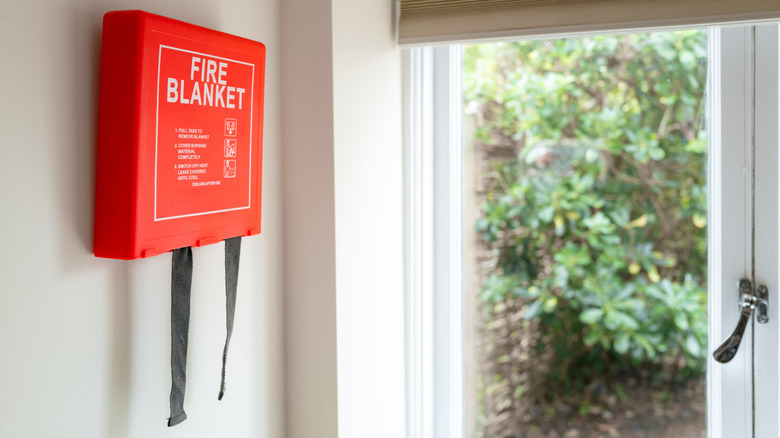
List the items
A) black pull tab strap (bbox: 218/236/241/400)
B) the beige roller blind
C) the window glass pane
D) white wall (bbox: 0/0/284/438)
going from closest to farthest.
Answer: white wall (bbox: 0/0/284/438)
black pull tab strap (bbox: 218/236/241/400)
the beige roller blind
the window glass pane

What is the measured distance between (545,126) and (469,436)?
2.51 ft

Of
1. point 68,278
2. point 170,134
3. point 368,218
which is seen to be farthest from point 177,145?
point 368,218

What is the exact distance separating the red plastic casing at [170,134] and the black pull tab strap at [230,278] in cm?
2

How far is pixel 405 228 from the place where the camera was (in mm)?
1373

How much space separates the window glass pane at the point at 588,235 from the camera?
50.6 inches

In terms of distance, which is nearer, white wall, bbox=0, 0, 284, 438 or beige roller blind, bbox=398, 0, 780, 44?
white wall, bbox=0, 0, 284, 438

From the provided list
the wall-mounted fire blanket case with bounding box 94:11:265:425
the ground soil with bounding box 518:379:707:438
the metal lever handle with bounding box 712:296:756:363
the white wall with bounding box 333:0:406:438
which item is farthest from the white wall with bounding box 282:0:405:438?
the metal lever handle with bounding box 712:296:756:363

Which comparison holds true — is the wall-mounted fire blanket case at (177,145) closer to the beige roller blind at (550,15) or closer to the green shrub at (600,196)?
the beige roller blind at (550,15)

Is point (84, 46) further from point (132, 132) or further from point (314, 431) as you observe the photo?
point (314, 431)

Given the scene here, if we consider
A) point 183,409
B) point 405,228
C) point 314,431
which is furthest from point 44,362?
point 405,228

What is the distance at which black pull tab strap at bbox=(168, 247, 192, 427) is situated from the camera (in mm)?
831

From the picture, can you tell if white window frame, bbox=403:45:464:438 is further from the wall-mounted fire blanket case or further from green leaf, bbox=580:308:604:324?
the wall-mounted fire blanket case

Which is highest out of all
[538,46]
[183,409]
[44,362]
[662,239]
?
[538,46]

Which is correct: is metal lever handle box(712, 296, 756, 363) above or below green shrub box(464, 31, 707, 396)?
below
